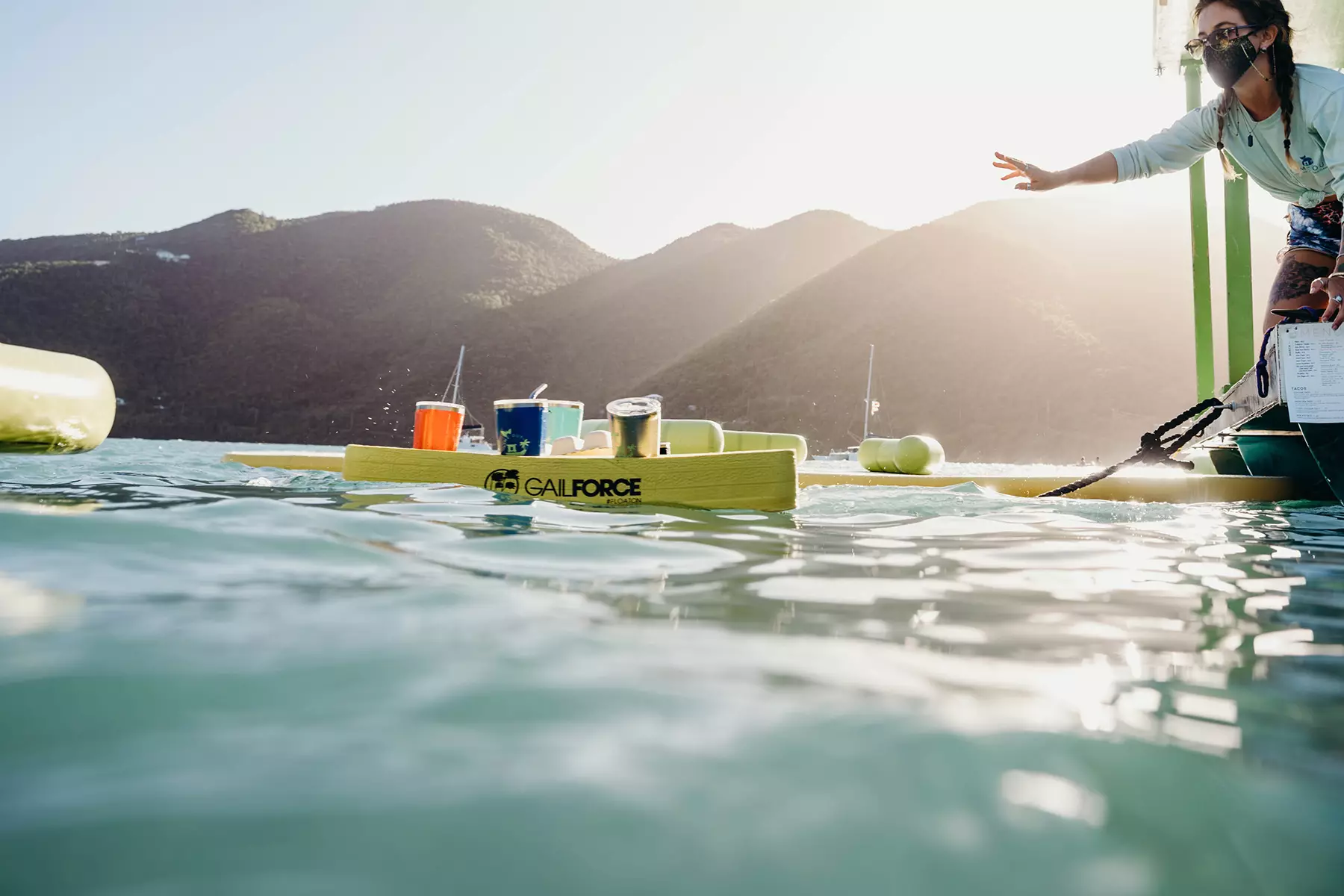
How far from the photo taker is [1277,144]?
390 centimetres

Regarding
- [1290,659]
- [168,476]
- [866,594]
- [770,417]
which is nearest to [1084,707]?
[1290,659]

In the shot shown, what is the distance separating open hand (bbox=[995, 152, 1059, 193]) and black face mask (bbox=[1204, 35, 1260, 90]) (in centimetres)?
85

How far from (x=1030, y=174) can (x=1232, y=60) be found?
1.01 m

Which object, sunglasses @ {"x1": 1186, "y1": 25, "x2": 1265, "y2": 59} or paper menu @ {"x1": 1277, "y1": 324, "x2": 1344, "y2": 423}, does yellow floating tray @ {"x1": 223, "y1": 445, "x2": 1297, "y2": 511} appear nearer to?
paper menu @ {"x1": 1277, "y1": 324, "x2": 1344, "y2": 423}

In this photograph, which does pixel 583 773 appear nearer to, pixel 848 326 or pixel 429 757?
pixel 429 757

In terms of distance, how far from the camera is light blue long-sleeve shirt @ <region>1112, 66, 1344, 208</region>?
358cm

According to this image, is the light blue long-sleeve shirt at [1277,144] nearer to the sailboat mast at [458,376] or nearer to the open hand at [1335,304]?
the open hand at [1335,304]

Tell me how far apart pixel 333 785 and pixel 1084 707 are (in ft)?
3.37

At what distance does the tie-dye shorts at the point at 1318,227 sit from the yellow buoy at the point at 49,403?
6.01 m

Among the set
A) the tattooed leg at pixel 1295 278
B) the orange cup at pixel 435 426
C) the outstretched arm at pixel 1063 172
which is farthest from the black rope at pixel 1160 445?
the orange cup at pixel 435 426

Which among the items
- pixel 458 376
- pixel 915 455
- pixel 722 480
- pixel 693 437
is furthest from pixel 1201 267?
pixel 458 376

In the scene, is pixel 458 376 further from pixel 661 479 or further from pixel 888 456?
pixel 661 479

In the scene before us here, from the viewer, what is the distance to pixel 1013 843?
72 cm

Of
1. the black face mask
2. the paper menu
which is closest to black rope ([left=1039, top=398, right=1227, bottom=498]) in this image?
the paper menu
